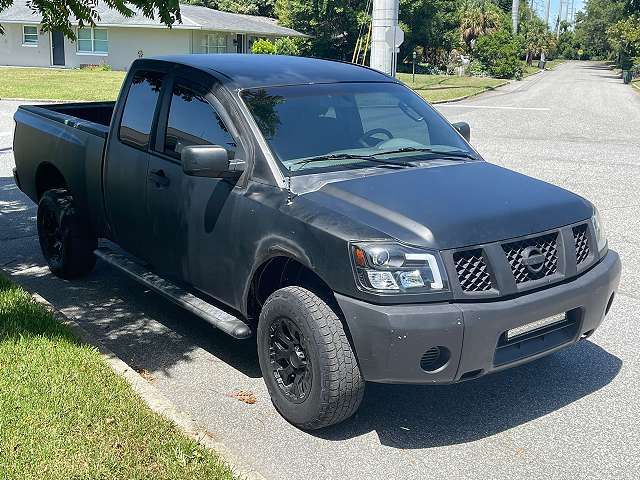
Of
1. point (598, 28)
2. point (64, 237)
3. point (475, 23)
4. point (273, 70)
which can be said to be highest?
point (598, 28)

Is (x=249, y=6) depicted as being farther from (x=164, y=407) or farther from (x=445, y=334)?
(x=445, y=334)

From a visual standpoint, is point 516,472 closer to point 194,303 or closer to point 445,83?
point 194,303

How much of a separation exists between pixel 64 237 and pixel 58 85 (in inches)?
1050

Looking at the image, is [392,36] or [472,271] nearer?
[472,271]

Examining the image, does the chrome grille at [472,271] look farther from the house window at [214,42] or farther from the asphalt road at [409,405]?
the house window at [214,42]

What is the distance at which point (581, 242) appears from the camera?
4430 mm

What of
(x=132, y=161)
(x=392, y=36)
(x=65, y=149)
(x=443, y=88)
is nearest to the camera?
(x=132, y=161)

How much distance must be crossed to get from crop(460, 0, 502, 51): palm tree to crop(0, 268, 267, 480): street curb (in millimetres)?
68864

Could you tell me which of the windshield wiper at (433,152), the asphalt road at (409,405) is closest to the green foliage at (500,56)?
the asphalt road at (409,405)

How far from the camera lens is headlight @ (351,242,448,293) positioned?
3.81 meters

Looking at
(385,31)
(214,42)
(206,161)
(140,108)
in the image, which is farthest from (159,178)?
(214,42)

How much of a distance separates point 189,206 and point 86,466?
188cm

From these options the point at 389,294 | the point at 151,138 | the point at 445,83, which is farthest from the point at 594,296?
the point at 445,83

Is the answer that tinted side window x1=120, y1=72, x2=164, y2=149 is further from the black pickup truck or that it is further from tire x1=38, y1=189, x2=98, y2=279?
tire x1=38, y1=189, x2=98, y2=279
